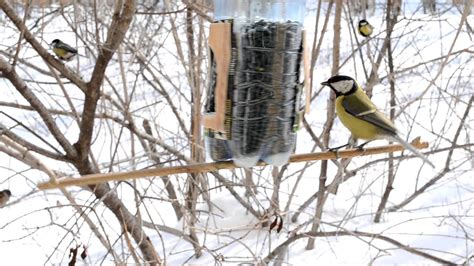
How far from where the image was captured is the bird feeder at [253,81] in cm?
187

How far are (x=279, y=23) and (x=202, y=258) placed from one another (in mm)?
2530

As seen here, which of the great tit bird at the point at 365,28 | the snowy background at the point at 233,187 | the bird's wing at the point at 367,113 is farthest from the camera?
the great tit bird at the point at 365,28

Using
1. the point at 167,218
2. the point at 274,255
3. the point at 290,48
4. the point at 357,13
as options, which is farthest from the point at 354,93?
the point at 167,218

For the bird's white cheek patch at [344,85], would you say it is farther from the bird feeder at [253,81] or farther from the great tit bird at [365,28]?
the great tit bird at [365,28]

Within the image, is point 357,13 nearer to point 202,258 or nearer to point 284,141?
point 202,258

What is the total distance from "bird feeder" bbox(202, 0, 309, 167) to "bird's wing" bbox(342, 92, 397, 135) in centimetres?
50

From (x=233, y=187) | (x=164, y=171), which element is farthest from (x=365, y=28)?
(x=164, y=171)

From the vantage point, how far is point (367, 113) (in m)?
2.37

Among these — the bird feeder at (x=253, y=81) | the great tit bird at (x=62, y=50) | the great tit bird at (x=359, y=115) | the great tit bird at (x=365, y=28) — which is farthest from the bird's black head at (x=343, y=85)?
the great tit bird at (x=62, y=50)

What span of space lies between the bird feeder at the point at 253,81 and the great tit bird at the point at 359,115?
0.50 m

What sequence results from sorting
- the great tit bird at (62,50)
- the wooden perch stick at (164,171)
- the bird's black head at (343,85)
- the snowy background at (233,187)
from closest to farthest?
the wooden perch stick at (164,171) < the bird's black head at (343,85) < the snowy background at (233,187) < the great tit bird at (62,50)

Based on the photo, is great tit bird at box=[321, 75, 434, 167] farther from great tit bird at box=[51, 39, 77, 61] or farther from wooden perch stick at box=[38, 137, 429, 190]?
great tit bird at box=[51, 39, 77, 61]

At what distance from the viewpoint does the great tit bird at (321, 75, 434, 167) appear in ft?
7.60

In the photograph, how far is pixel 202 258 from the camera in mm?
4148
